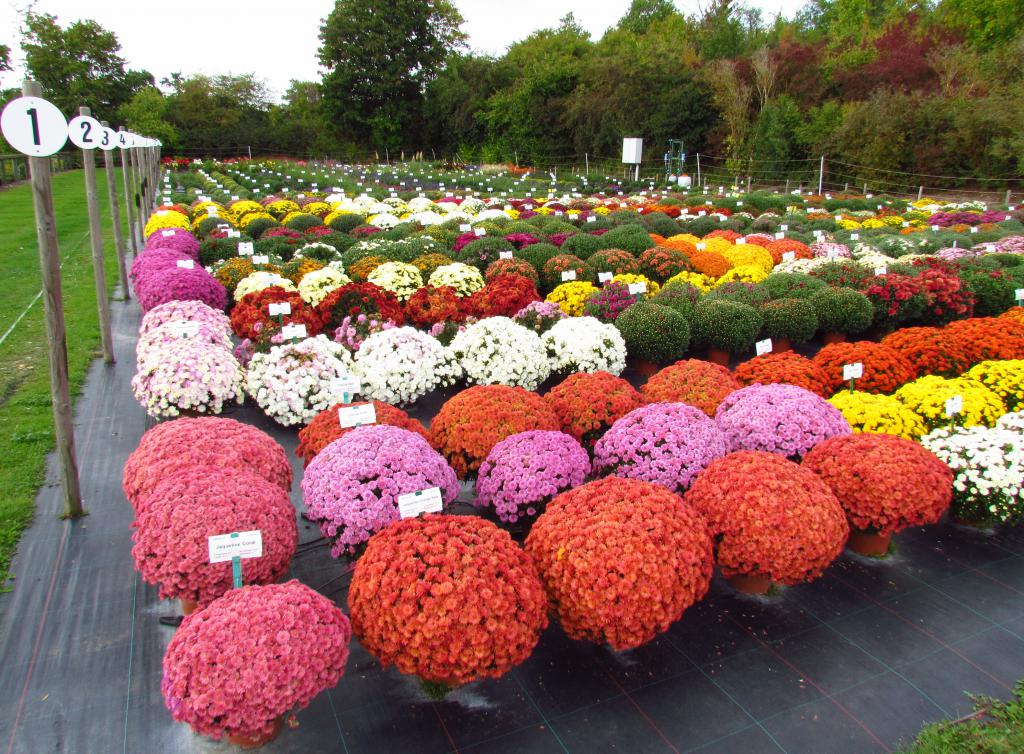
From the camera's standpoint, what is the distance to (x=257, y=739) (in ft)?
10.7

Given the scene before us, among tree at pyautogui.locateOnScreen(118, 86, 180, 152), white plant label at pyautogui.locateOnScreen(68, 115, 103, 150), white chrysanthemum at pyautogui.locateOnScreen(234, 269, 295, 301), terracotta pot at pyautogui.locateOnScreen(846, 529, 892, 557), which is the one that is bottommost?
terracotta pot at pyautogui.locateOnScreen(846, 529, 892, 557)

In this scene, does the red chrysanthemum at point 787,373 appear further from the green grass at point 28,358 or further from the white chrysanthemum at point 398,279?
the green grass at point 28,358

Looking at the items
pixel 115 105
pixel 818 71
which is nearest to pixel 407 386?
pixel 818 71

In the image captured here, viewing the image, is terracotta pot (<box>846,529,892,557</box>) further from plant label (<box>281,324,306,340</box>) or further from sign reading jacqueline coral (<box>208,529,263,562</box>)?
plant label (<box>281,324,306,340</box>)

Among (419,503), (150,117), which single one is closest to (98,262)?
(419,503)

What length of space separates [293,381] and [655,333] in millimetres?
4377

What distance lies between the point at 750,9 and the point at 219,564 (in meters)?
63.6

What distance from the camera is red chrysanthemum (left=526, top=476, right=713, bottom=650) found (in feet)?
12.0

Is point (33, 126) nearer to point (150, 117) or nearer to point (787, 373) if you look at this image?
point (787, 373)

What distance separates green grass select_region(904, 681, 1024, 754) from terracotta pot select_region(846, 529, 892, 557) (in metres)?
1.33

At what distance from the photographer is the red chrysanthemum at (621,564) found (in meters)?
3.65

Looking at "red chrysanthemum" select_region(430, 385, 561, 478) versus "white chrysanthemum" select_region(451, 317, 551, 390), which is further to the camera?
"white chrysanthemum" select_region(451, 317, 551, 390)

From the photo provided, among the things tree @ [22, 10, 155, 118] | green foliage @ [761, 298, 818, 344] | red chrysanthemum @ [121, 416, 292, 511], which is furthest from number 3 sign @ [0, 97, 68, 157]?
tree @ [22, 10, 155, 118]

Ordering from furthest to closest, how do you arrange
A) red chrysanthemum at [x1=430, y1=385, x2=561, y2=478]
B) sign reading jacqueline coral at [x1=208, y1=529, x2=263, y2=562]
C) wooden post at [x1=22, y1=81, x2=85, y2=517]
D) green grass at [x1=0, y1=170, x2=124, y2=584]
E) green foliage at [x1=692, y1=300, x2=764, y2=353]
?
green foliage at [x1=692, y1=300, x2=764, y2=353], green grass at [x1=0, y1=170, x2=124, y2=584], red chrysanthemum at [x1=430, y1=385, x2=561, y2=478], wooden post at [x1=22, y1=81, x2=85, y2=517], sign reading jacqueline coral at [x1=208, y1=529, x2=263, y2=562]
